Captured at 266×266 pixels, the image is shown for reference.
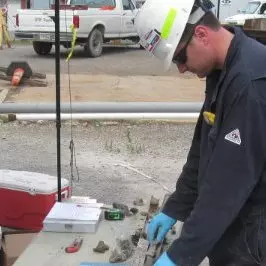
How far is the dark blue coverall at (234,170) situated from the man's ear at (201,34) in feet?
0.34

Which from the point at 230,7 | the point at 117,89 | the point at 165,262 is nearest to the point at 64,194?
the point at 165,262

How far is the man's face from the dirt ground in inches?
296

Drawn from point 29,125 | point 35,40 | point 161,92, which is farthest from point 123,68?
point 29,125

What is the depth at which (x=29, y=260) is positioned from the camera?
2.87 m

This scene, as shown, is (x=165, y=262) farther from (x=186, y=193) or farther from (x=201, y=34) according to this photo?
(x=201, y=34)

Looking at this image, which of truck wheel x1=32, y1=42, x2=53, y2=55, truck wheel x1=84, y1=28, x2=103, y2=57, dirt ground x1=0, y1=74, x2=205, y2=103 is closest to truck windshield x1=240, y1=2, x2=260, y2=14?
truck wheel x1=84, y1=28, x2=103, y2=57

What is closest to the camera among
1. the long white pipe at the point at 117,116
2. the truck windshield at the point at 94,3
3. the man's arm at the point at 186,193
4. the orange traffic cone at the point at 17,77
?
the man's arm at the point at 186,193

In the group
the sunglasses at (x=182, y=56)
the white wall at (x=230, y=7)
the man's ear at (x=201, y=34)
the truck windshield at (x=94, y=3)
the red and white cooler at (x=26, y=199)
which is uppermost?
the man's ear at (x=201, y=34)

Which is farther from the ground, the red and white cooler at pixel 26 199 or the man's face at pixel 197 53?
the man's face at pixel 197 53

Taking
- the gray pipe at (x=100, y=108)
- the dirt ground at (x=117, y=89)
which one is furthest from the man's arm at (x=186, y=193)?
the dirt ground at (x=117, y=89)

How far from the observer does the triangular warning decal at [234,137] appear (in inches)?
74.6

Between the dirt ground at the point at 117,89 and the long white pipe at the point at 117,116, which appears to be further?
the dirt ground at the point at 117,89

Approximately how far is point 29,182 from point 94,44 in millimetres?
13300

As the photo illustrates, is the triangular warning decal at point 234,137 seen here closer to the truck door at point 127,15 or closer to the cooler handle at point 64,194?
the cooler handle at point 64,194
